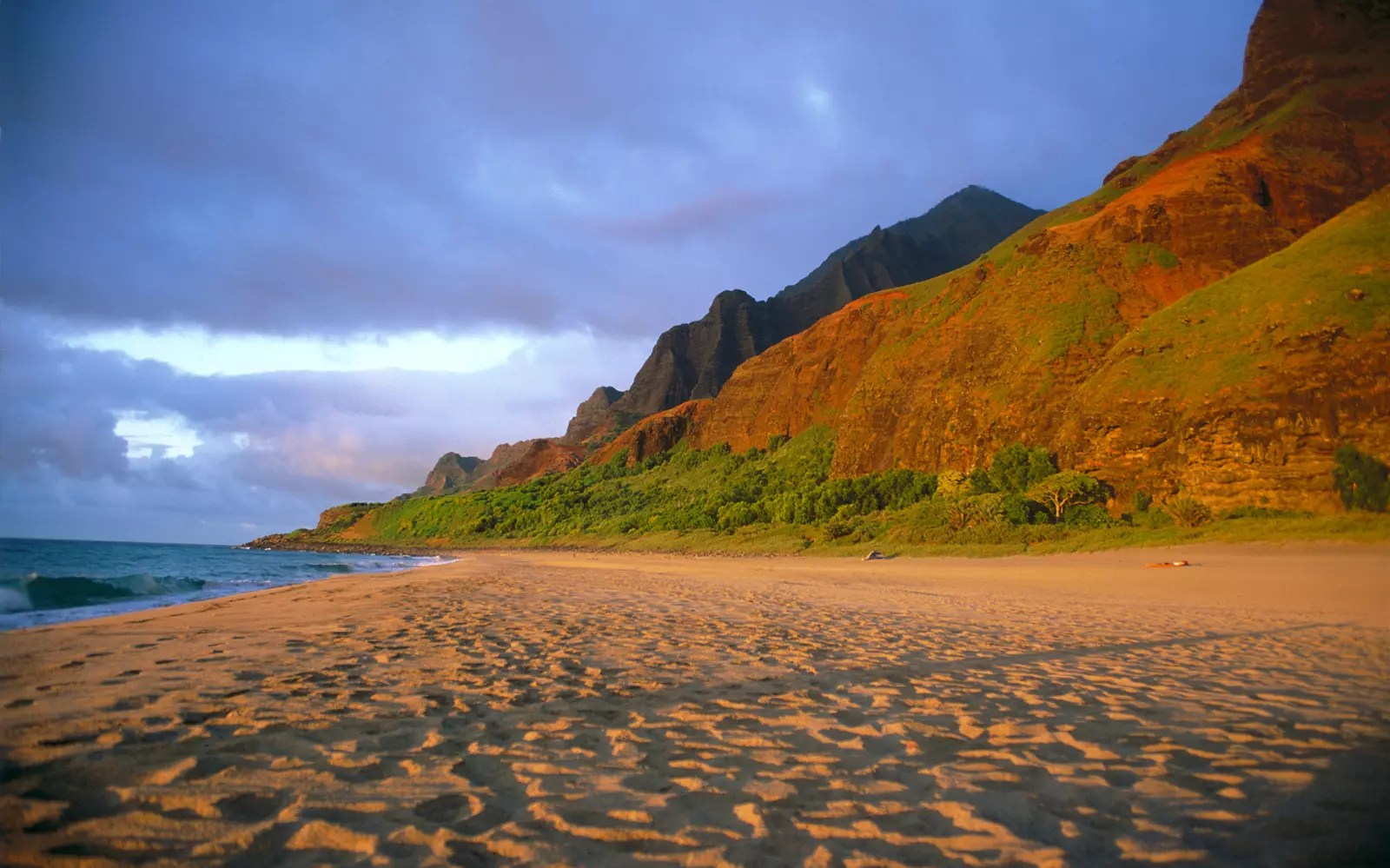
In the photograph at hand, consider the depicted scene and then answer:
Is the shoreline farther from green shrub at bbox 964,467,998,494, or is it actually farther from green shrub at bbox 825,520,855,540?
green shrub at bbox 964,467,998,494

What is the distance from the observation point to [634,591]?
1529 cm

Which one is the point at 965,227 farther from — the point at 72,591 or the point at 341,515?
the point at 72,591

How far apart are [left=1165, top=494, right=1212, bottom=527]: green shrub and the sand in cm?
1810

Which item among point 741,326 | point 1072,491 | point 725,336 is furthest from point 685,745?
point 741,326

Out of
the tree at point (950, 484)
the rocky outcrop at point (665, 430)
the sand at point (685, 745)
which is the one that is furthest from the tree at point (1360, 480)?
the rocky outcrop at point (665, 430)

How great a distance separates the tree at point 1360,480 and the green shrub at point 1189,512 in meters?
3.85

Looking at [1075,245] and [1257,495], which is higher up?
[1075,245]

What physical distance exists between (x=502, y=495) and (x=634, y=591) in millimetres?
93911

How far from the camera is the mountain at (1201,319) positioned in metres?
24.3

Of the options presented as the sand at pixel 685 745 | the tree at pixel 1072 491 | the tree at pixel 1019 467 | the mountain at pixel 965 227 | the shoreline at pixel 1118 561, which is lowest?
the shoreline at pixel 1118 561

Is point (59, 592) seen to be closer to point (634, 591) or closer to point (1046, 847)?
point (634, 591)

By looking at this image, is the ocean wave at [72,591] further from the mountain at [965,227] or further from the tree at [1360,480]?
the mountain at [965,227]

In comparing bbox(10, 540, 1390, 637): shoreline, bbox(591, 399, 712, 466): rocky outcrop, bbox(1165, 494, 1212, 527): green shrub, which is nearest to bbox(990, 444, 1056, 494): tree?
bbox(1165, 494, 1212, 527): green shrub

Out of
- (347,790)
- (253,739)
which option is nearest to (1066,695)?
(347,790)
